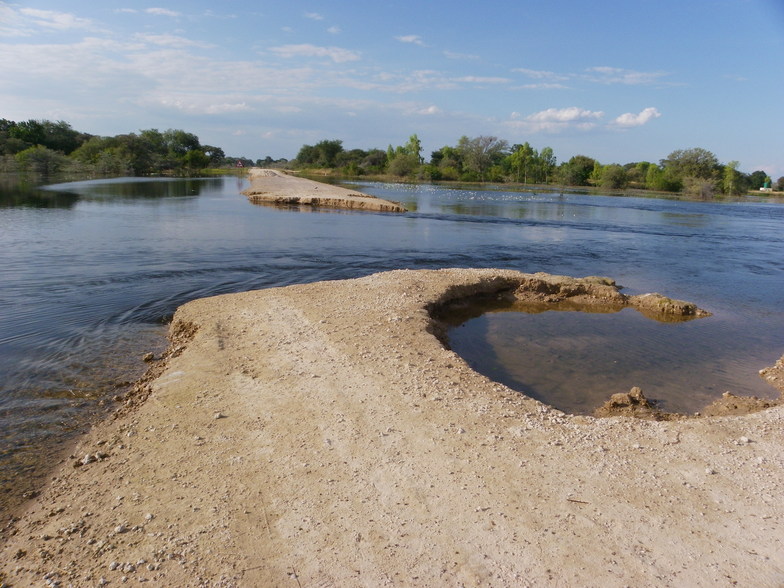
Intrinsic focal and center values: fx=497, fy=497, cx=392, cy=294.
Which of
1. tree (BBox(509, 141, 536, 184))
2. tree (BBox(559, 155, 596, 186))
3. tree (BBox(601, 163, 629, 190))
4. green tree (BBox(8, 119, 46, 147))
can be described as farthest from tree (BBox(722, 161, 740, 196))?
green tree (BBox(8, 119, 46, 147))

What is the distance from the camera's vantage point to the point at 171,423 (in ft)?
19.1

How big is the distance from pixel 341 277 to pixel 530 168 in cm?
10408

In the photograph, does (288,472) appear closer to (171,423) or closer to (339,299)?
(171,423)

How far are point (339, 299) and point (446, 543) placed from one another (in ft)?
23.6

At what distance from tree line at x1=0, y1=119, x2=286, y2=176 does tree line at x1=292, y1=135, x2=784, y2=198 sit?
41.1 m

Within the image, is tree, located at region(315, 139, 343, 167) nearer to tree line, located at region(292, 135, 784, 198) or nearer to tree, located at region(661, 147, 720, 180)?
tree line, located at region(292, 135, 784, 198)

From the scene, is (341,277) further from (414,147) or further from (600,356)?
(414,147)

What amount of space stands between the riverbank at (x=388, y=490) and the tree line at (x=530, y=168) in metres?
82.3

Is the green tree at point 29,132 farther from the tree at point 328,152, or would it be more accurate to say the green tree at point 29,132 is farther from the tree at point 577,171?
the tree at point 577,171

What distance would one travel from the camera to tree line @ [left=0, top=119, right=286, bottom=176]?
71.2 m

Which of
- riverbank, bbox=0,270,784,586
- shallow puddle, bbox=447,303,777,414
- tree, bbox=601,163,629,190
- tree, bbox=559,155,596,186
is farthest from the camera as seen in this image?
tree, bbox=559,155,596,186

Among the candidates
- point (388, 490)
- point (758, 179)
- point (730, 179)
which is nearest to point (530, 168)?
point (730, 179)

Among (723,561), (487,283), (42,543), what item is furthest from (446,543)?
(487,283)

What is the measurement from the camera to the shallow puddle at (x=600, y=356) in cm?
810
